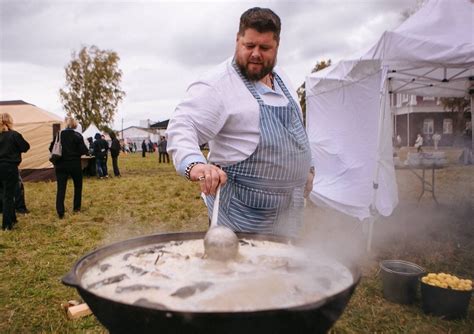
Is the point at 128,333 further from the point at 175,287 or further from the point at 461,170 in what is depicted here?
the point at 461,170

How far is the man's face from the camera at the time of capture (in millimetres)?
1781

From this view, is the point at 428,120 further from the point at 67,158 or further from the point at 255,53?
the point at 255,53

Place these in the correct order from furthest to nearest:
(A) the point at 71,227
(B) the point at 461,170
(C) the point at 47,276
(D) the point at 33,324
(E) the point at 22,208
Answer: (B) the point at 461,170 → (E) the point at 22,208 → (A) the point at 71,227 → (C) the point at 47,276 → (D) the point at 33,324

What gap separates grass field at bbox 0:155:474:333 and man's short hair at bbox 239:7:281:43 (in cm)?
107

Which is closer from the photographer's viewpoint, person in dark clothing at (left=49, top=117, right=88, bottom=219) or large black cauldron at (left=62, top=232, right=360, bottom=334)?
large black cauldron at (left=62, top=232, right=360, bottom=334)

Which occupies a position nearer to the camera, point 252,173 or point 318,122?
point 252,173

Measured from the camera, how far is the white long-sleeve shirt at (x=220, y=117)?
1.78m

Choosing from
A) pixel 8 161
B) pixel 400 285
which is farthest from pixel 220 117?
pixel 8 161

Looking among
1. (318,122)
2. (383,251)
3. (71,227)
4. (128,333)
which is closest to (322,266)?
(128,333)

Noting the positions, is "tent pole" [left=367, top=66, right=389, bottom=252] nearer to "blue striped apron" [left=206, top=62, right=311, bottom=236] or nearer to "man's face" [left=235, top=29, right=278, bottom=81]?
"blue striped apron" [left=206, top=62, right=311, bottom=236]

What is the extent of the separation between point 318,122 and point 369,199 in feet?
9.76

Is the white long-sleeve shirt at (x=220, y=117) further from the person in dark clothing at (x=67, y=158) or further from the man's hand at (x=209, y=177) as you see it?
the person in dark clothing at (x=67, y=158)

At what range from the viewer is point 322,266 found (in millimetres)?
1536

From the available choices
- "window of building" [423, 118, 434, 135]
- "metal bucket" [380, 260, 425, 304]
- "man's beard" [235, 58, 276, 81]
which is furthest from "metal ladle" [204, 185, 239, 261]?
"window of building" [423, 118, 434, 135]
